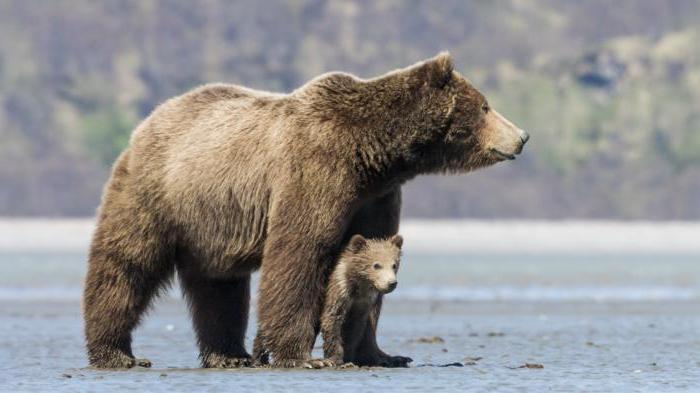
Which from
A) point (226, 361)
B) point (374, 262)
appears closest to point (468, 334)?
point (226, 361)

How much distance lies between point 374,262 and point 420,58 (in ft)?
223

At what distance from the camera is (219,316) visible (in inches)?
437

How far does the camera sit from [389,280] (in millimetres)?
10148

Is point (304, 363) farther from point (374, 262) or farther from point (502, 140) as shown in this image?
point (502, 140)

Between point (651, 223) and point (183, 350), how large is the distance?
52.6 metres

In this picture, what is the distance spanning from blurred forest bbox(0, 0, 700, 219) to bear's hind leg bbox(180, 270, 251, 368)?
53218 mm

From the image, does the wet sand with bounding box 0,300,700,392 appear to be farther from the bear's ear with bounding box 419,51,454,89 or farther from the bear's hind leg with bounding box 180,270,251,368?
the bear's ear with bounding box 419,51,454,89

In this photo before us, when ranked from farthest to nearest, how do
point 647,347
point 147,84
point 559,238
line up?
1. point 147,84
2. point 559,238
3. point 647,347

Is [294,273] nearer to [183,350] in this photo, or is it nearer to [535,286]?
[183,350]

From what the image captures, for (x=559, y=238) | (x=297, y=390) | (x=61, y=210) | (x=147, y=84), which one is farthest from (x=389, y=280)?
(x=147, y=84)

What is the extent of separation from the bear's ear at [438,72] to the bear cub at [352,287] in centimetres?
109

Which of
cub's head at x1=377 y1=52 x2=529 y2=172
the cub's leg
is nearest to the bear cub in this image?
the cub's leg

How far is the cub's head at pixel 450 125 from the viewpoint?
408 inches

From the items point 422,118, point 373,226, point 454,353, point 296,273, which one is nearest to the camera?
point 296,273
